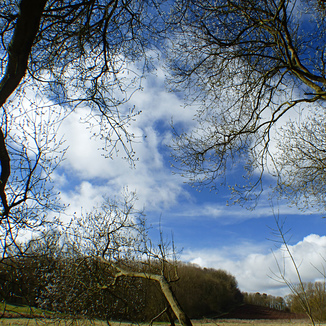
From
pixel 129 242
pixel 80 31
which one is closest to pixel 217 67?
pixel 80 31

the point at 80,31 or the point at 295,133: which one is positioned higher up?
the point at 295,133

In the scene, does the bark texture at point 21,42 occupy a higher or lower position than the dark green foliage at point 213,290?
higher

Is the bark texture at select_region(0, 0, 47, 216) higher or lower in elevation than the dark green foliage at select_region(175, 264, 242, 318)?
higher

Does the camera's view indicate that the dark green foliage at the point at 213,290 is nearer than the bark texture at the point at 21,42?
No

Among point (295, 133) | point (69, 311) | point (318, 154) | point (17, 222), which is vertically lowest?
point (69, 311)

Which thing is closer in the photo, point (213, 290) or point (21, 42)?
point (21, 42)

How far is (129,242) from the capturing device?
9.93 meters

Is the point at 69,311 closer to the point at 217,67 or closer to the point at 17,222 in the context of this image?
the point at 17,222

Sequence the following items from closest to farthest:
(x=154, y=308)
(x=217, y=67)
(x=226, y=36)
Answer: (x=226, y=36), (x=217, y=67), (x=154, y=308)

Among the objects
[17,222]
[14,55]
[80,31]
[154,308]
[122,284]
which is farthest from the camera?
[122,284]

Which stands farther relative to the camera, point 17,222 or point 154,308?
point 154,308

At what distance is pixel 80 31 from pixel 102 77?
3.11 feet

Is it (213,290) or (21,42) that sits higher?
(21,42)

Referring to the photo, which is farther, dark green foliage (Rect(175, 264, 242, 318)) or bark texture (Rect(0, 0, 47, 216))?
dark green foliage (Rect(175, 264, 242, 318))
